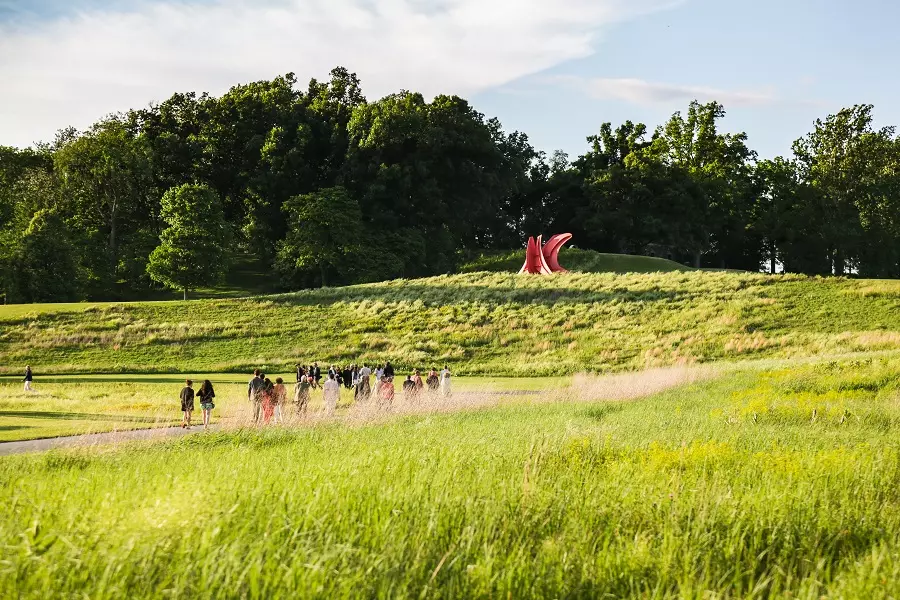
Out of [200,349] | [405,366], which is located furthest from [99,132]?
[405,366]

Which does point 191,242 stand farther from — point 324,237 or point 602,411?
point 602,411

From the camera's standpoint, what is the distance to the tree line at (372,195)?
64688 millimetres

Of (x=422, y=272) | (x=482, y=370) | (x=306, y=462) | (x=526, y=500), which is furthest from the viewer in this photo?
(x=422, y=272)

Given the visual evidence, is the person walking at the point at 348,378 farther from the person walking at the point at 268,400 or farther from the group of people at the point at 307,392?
the person walking at the point at 268,400

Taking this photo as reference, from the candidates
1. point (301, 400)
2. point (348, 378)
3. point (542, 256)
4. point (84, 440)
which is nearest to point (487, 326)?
point (542, 256)

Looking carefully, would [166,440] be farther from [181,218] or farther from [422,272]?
[422,272]

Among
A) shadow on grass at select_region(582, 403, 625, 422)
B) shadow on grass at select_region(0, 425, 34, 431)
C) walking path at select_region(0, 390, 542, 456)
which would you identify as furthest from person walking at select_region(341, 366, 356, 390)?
shadow on grass at select_region(582, 403, 625, 422)

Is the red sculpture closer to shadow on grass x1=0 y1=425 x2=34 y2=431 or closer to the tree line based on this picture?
the tree line

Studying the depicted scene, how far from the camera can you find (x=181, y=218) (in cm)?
6319

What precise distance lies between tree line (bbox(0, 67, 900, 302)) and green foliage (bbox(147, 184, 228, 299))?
14cm

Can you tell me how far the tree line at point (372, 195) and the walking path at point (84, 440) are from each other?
45.5 meters

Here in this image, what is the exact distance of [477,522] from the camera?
22.8 ft

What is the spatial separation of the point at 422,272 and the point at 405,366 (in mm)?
29964

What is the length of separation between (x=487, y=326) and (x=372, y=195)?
23.7 m
